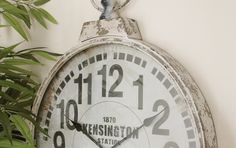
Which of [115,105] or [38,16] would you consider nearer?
[115,105]

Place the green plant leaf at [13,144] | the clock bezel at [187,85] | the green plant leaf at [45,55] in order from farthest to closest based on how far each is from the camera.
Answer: the green plant leaf at [45,55] < the green plant leaf at [13,144] < the clock bezel at [187,85]

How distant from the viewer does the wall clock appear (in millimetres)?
703

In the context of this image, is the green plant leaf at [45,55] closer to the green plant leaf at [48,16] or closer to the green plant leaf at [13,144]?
the green plant leaf at [48,16]

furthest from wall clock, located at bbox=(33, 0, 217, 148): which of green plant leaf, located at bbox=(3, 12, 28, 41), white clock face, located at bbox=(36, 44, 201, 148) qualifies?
green plant leaf, located at bbox=(3, 12, 28, 41)

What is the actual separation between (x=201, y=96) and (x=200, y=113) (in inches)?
1.6

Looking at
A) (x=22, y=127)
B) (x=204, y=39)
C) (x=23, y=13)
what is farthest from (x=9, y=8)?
(x=204, y=39)

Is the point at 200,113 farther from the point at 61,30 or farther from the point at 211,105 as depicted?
the point at 61,30

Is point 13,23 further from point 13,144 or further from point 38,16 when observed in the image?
point 13,144

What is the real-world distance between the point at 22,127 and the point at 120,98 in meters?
0.20

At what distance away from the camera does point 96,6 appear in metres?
0.84

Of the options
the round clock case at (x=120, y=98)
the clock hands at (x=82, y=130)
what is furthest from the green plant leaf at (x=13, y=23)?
the clock hands at (x=82, y=130)

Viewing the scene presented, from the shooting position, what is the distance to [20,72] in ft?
2.91

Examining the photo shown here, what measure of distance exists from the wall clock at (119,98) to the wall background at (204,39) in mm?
23

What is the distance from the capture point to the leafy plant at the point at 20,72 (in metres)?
0.80
